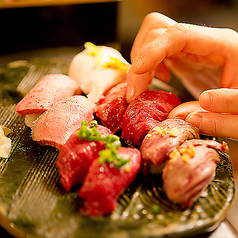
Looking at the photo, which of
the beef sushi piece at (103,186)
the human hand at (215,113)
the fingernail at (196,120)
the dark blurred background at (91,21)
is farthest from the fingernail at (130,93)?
the dark blurred background at (91,21)

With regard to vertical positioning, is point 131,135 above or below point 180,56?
below

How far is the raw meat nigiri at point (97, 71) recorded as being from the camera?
292 centimetres

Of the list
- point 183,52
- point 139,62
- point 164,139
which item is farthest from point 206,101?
point 183,52

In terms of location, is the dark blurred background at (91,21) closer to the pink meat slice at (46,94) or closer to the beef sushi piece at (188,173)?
the pink meat slice at (46,94)

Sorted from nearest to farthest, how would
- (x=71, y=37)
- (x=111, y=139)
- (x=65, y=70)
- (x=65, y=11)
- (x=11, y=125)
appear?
(x=111, y=139) < (x=11, y=125) < (x=65, y=70) < (x=65, y=11) < (x=71, y=37)

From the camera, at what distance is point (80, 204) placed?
6.04ft

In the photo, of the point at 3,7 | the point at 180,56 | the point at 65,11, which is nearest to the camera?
the point at 180,56

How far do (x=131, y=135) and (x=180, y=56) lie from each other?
1226 mm

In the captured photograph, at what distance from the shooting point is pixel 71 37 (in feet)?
17.9

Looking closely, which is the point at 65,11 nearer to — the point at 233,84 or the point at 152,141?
the point at 233,84

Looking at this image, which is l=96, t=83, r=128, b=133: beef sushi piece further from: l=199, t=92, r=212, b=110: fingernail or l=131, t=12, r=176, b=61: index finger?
l=199, t=92, r=212, b=110: fingernail

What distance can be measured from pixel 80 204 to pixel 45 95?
125 cm

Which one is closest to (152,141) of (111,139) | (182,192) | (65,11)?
(111,139)

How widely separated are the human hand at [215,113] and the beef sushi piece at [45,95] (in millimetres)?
1155
